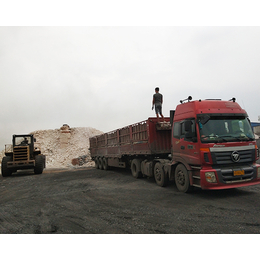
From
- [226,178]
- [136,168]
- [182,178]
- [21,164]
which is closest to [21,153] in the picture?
[21,164]

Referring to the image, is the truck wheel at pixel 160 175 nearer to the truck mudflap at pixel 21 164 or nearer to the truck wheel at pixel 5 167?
the truck mudflap at pixel 21 164

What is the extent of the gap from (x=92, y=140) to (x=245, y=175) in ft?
49.6

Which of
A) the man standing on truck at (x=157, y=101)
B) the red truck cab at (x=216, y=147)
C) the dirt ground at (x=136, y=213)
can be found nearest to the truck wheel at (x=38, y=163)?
the dirt ground at (x=136, y=213)

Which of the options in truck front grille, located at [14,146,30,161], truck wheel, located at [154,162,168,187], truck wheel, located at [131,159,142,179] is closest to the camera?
truck wheel, located at [154,162,168,187]

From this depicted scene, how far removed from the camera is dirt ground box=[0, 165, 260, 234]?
475 cm

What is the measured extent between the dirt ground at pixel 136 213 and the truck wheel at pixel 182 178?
23 centimetres

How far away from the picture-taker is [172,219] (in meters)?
5.26

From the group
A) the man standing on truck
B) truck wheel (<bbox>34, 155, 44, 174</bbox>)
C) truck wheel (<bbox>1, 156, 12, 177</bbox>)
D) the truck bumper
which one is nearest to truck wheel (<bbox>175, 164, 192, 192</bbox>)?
the truck bumper

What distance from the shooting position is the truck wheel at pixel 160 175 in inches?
361

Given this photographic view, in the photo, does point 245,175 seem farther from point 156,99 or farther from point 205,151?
point 156,99

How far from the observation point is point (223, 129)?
23.9 ft

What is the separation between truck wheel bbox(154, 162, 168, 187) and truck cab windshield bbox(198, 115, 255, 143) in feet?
A: 8.95

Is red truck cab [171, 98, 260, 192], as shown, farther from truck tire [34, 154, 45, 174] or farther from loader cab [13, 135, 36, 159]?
loader cab [13, 135, 36, 159]

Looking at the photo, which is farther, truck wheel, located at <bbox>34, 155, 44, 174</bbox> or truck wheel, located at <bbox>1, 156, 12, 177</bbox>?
truck wheel, located at <bbox>34, 155, 44, 174</bbox>
